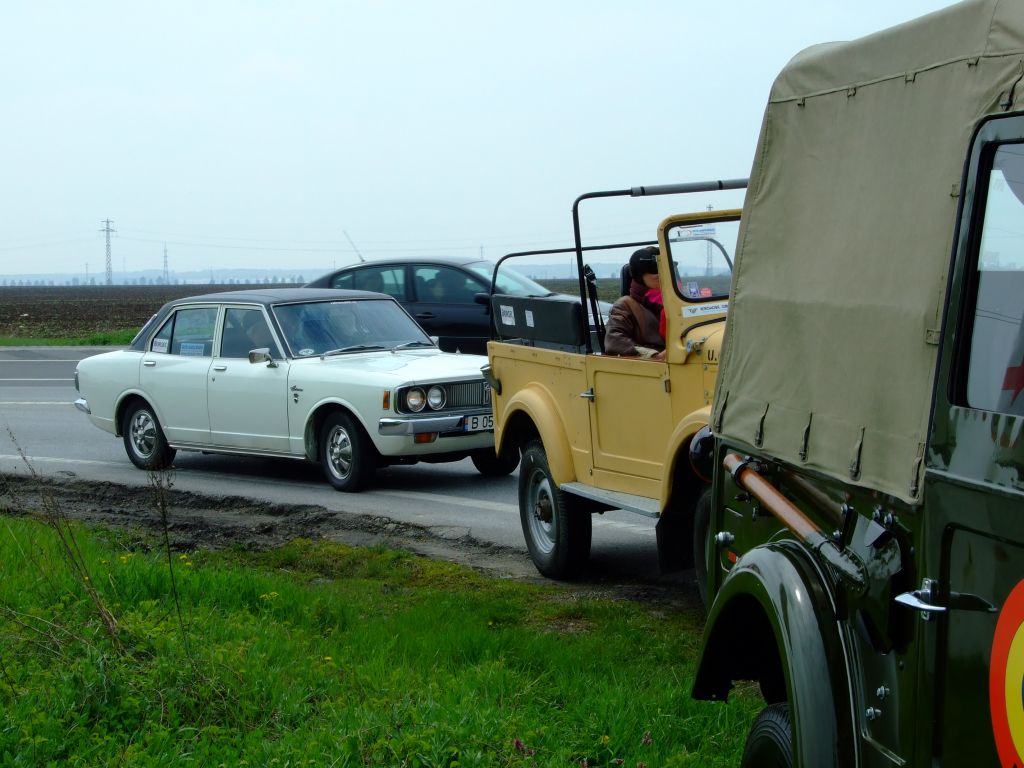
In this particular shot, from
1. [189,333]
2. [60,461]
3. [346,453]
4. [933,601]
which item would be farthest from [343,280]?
[933,601]

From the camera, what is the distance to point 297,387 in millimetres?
11297

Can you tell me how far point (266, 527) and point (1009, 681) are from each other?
299 inches

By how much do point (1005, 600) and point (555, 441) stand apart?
5280 mm

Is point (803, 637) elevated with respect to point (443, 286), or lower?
lower

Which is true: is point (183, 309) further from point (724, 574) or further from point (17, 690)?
point (724, 574)

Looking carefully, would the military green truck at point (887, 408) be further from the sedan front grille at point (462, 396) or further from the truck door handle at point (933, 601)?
the sedan front grille at point (462, 396)

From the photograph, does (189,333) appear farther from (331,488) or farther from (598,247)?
(598,247)

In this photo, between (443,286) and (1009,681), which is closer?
(1009,681)

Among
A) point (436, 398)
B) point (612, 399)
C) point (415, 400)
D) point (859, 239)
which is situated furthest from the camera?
point (436, 398)

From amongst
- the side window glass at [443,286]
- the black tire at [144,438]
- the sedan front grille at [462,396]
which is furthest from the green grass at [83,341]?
the sedan front grille at [462,396]

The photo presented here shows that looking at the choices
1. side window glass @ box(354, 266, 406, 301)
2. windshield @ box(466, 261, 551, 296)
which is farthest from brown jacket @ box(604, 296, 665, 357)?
side window glass @ box(354, 266, 406, 301)

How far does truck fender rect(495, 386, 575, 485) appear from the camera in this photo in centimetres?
744

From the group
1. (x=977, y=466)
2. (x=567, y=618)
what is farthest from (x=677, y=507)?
(x=977, y=466)

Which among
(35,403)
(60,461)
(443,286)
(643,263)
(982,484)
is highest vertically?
(643,263)
